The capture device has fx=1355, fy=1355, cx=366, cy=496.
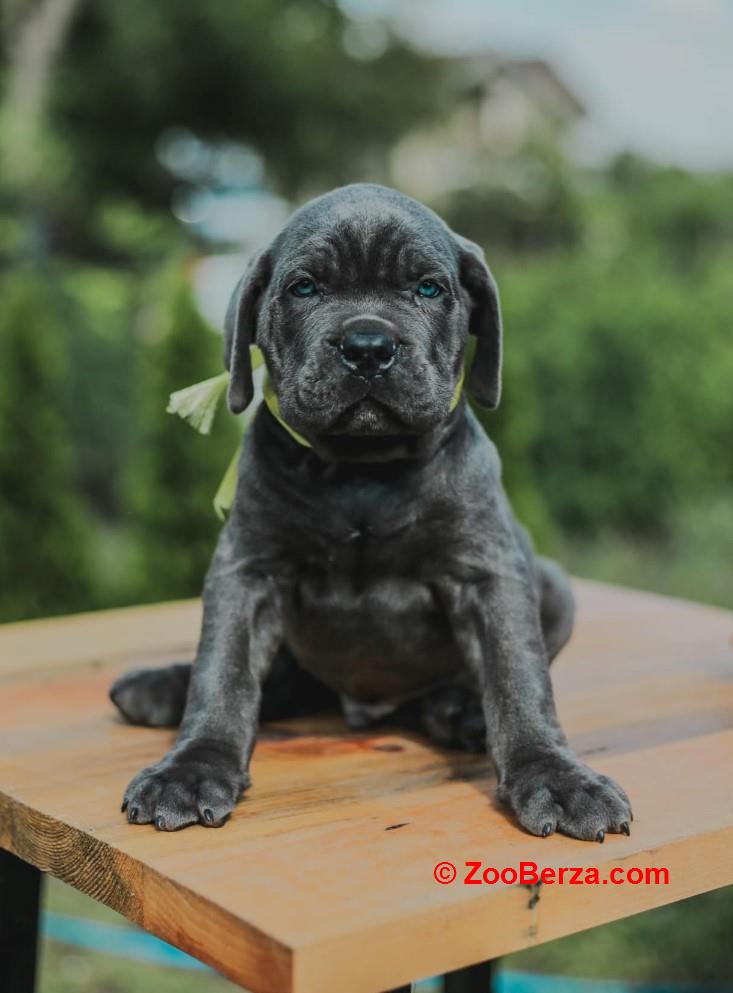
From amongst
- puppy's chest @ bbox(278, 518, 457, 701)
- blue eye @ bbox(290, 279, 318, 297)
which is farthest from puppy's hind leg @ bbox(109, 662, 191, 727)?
blue eye @ bbox(290, 279, 318, 297)

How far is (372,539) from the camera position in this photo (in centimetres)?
261

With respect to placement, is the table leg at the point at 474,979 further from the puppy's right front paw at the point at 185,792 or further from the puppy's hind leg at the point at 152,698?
the puppy's right front paw at the point at 185,792

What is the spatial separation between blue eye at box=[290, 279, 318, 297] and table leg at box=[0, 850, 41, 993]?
130cm

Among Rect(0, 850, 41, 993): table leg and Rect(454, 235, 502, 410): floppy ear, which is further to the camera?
Rect(0, 850, 41, 993): table leg

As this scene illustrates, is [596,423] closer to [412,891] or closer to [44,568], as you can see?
[44,568]

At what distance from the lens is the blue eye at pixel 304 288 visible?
2.47 meters

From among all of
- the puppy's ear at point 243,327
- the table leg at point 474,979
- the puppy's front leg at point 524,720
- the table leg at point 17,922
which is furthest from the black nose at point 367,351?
the table leg at point 474,979

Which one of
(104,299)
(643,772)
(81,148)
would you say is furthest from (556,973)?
(81,148)

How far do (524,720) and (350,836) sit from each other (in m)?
0.40

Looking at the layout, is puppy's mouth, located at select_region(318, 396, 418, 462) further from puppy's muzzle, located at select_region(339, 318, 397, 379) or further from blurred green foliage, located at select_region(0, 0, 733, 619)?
blurred green foliage, located at select_region(0, 0, 733, 619)

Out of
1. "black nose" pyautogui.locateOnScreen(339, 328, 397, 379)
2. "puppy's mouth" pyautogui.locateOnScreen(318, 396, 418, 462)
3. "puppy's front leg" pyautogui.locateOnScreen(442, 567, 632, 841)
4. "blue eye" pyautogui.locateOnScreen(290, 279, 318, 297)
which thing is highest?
"blue eye" pyautogui.locateOnScreen(290, 279, 318, 297)

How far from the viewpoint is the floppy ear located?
8.59 feet

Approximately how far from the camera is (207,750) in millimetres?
2402

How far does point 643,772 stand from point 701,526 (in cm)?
658
